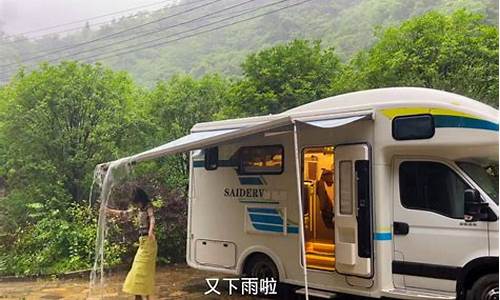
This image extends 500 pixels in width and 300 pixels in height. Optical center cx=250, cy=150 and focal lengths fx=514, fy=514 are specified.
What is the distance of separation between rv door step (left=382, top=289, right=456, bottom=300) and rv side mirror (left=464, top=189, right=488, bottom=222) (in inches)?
30.2

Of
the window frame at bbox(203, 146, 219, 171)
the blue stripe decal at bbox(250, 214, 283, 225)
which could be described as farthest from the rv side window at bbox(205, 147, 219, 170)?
the blue stripe decal at bbox(250, 214, 283, 225)

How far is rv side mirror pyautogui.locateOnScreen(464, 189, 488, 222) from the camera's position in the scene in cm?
481

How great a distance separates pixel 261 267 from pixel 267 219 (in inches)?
26.5

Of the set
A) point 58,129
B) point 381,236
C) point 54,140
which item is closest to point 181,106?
point 58,129

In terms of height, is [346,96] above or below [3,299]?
above

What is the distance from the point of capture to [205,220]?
725 cm

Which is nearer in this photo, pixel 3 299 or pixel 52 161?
pixel 3 299

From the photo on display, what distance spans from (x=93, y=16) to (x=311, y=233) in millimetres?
13984

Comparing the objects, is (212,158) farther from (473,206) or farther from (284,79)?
(284,79)

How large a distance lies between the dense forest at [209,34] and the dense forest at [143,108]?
4.76 m

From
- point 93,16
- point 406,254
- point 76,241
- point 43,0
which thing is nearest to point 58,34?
point 93,16

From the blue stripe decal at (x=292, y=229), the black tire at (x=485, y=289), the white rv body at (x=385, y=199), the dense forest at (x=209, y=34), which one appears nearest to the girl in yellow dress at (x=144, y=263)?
the white rv body at (x=385, y=199)

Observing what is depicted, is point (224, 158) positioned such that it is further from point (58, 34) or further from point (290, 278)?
point (58, 34)

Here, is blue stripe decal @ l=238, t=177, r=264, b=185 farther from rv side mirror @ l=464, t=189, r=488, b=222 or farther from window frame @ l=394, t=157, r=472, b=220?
rv side mirror @ l=464, t=189, r=488, b=222
